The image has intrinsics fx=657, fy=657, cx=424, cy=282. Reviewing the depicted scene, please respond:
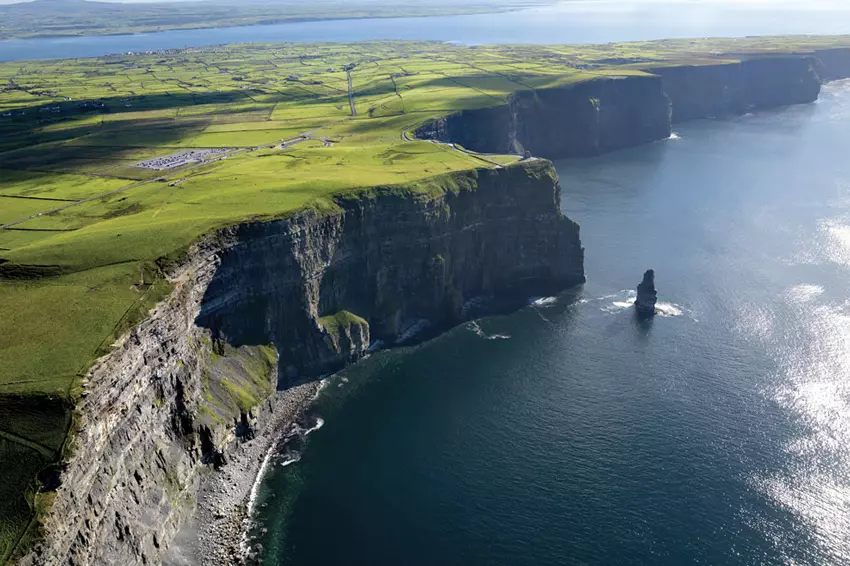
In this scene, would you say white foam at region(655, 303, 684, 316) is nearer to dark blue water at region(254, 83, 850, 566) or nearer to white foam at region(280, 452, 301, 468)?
dark blue water at region(254, 83, 850, 566)

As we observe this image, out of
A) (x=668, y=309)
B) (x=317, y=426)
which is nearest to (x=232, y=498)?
(x=317, y=426)

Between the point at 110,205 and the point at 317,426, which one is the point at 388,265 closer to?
the point at 317,426

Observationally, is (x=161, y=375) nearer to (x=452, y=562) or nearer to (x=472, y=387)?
(x=452, y=562)

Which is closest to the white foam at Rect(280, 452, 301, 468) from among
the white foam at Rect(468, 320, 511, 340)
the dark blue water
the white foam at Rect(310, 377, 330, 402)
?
the dark blue water

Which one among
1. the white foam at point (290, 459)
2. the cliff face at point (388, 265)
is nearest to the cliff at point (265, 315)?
the cliff face at point (388, 265)

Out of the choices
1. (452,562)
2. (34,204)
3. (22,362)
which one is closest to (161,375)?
(22,362)

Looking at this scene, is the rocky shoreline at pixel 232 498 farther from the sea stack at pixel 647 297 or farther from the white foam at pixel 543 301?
the sea stack at pixel 647 297
